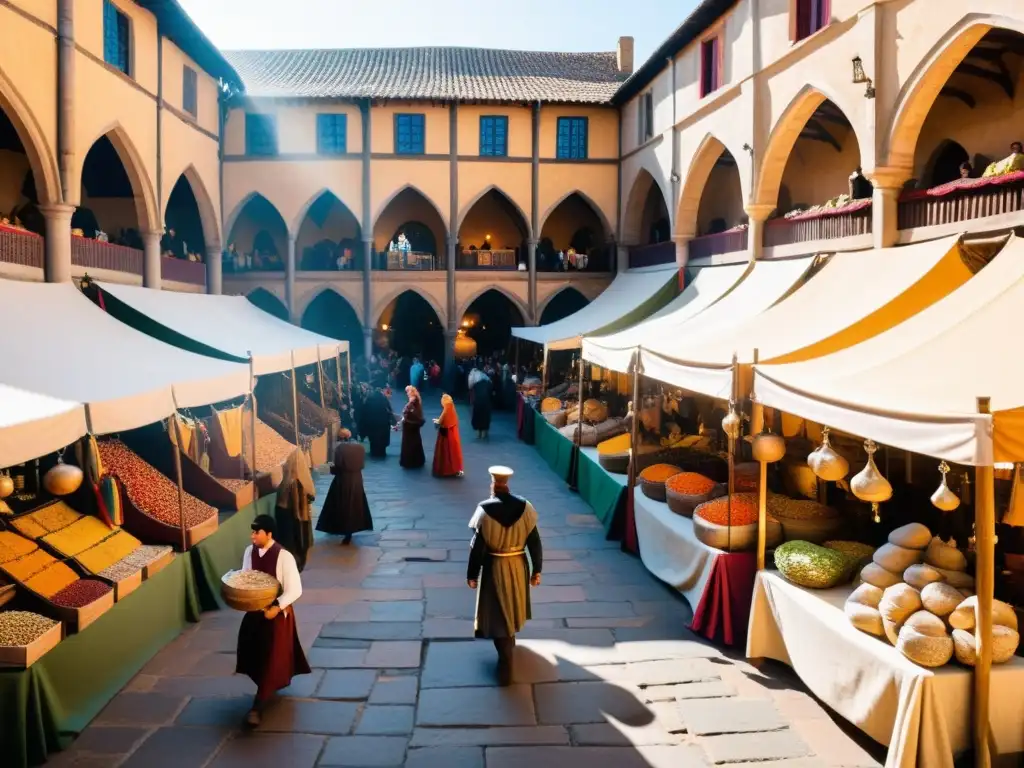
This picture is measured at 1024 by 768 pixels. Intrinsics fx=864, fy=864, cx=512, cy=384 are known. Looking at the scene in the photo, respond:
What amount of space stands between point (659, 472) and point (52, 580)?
5.89m

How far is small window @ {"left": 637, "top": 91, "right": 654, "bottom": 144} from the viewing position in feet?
70.8

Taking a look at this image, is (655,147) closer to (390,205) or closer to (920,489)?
(390,205)

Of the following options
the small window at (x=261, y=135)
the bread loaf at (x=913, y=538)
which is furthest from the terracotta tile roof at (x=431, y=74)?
the bread loaf at (x=913, y=538)

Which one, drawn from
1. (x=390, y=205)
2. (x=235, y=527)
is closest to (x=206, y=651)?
(x=235, y=527)

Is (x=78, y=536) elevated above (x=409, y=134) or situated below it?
below

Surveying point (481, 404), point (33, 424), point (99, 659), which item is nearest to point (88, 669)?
point (99, 659)

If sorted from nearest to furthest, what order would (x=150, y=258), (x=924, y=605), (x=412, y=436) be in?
(x=924, y=605), (x=412, y=436), (x=150, y=258)

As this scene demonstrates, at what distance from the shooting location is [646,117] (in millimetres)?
21922

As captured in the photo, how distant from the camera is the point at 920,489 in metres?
7.73

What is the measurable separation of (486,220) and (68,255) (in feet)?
54.4

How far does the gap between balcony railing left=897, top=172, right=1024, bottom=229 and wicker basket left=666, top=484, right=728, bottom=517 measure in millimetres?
4472

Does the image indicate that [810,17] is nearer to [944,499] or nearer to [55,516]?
[944,499]

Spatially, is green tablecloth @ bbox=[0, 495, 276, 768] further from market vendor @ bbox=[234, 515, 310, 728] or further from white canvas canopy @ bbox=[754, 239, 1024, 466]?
white canvas canopy @ bbox=[754, 239, 1024, 466]

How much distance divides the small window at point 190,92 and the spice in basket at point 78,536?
50.3 ft
